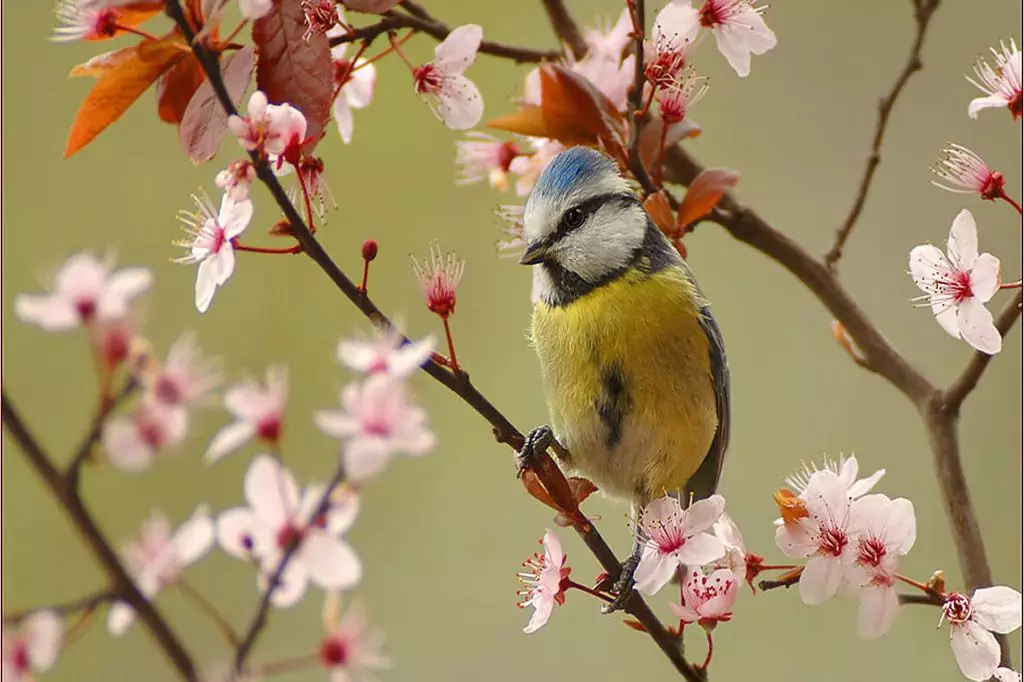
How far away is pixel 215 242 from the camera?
66 cm

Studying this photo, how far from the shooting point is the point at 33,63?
1858 mm

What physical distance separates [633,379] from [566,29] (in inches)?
12.1

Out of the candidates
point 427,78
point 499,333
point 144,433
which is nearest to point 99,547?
point 144,433

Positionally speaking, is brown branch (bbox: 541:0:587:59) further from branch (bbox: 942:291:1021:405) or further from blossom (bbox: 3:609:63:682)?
blossom (bbox: 3:609:63:682)

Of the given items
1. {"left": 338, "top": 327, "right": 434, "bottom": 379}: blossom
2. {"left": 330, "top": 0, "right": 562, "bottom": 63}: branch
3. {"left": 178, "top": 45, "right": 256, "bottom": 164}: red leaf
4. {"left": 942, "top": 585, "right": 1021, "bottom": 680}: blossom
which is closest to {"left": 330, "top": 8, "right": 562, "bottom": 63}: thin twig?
{"left": 330, "top": 0, "right": 562, "bottom": 63}: branch

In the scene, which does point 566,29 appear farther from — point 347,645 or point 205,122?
point 347,645

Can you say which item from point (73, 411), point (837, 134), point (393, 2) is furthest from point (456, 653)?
point (393, 2)

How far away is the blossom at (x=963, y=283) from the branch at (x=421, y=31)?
0.38m

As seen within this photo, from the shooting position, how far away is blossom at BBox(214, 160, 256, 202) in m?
0.63

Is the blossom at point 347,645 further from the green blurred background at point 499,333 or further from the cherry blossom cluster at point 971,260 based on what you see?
the green blurred background at point 499,333

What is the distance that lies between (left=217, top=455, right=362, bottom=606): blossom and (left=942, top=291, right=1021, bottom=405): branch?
42 cm

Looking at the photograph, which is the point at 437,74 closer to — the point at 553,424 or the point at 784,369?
the point at 553,424

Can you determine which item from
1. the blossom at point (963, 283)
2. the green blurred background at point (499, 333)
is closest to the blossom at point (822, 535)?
the blossom at point (963, 283)

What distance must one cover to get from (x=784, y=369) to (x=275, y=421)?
1.52 m
